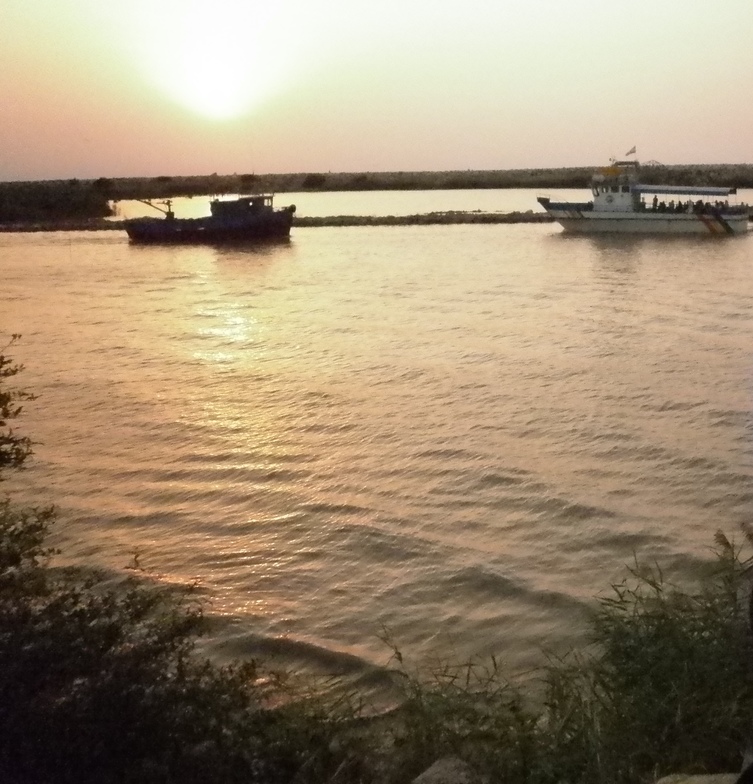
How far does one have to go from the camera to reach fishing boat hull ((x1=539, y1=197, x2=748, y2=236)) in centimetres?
4103

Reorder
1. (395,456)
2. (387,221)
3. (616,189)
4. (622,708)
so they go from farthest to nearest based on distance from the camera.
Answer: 1. (387,221)
2. (616,189)
3. (395,456)
4. (622,708)

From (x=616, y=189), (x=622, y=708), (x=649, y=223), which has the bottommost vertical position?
(x=622, y=708)

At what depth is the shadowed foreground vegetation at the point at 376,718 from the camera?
380 cm

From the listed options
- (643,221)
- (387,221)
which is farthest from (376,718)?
(387,221)

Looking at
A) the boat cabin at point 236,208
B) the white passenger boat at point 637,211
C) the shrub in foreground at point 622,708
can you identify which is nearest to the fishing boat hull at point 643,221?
the white passenger boat at point 637,211

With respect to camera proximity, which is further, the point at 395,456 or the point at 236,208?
the point at 236,208

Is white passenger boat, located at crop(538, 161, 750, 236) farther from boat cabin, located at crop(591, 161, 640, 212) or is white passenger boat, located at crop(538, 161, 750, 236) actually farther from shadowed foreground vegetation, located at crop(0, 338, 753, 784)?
shadowed foreground vegetation, located at crop(0, 338, 753, 784)

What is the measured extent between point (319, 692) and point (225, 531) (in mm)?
2897

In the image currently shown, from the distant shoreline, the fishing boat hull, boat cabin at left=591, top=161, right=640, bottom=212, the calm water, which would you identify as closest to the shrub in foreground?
the calm water

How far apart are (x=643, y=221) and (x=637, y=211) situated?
659 millimetres

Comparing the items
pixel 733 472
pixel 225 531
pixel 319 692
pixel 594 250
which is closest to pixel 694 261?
pixel 594 250

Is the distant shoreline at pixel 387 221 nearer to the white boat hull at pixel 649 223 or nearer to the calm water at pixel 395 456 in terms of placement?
the white boat hull at pixel 649 223

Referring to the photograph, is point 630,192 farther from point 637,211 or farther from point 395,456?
point 395,456

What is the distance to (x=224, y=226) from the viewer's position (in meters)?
44.9
